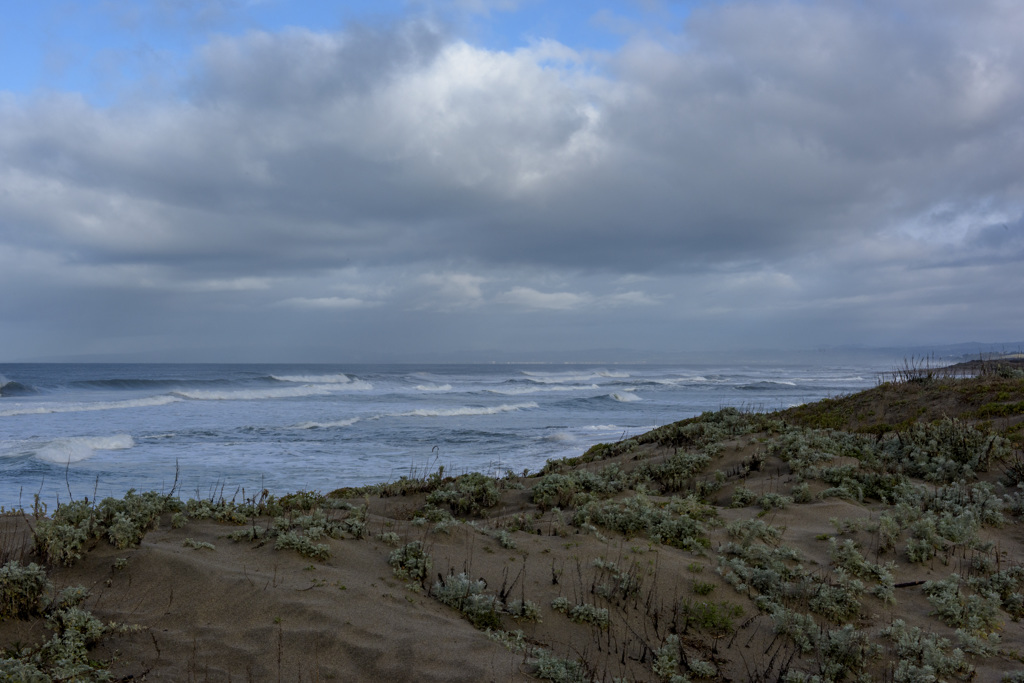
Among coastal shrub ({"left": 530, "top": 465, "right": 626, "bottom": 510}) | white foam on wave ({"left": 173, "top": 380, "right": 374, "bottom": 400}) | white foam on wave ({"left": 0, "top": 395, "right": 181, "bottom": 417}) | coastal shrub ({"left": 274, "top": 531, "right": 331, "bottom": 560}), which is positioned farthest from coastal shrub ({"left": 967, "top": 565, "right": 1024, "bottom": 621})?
white foam on wave ({"left": 173, "top": 380, "right": 374, "bottom": 400})

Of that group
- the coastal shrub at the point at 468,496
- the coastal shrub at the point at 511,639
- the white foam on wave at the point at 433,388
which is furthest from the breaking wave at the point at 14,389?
the coastal shrub at the point at 511,639

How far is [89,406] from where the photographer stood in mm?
35938

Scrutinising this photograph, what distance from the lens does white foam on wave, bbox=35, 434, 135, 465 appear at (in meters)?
16.6

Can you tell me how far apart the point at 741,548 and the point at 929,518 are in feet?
7.68

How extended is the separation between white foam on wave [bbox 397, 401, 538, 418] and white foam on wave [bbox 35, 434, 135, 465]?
13139 millimetres

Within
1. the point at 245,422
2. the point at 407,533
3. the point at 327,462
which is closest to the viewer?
the point at 407,533

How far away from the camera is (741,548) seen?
6.23m

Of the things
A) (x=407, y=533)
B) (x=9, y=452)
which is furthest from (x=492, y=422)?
(x=407, y=533)

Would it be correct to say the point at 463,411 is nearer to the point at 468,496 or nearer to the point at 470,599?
the point at 468,496

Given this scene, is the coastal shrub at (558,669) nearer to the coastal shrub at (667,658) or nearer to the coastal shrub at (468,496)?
the coastal shrub at (667,658)

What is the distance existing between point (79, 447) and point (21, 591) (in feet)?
56.1

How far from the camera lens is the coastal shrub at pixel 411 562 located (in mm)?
5469

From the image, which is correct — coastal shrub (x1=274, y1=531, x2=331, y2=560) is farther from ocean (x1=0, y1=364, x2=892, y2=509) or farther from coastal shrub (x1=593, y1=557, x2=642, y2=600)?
coastal shrub (x1=593, y1=557, x2=642, y2=600)

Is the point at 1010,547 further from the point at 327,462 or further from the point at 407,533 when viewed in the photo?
the point at 327,462
